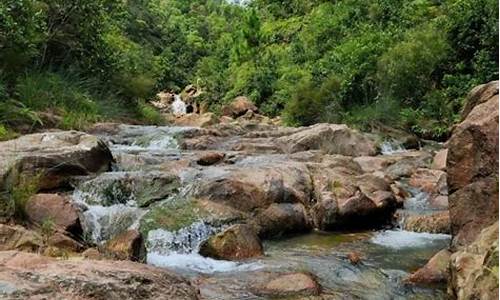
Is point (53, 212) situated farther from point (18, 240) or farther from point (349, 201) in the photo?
point (349, 201)

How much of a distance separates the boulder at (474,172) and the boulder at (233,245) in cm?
229

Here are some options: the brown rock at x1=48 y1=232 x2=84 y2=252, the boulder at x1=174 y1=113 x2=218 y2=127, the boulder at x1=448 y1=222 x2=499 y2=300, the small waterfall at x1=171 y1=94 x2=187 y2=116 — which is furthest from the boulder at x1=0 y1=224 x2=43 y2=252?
the small waterfall at x1=171 y1=94 x2=187 y2=116

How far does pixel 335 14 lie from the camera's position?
26500 millimetres

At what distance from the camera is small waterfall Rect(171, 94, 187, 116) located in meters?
35.2

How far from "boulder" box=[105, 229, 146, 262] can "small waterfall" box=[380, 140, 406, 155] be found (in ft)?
32.4

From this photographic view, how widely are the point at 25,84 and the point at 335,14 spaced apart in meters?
16.7

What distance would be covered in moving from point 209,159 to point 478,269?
7.16 meters

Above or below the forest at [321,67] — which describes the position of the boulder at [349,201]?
below

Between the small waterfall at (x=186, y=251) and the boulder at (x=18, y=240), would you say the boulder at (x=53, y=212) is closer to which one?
the small waterfall at (x=186, y=251)

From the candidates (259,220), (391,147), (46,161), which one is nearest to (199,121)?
(391,147)

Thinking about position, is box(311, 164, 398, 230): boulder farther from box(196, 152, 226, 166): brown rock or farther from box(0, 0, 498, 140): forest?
box(0, 0, 498, 140): forest

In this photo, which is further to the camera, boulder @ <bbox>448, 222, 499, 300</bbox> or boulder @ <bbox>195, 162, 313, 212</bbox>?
→ boulder @ <bbox>195, 162, 313, 212</bbox>

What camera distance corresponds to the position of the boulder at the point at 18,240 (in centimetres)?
495

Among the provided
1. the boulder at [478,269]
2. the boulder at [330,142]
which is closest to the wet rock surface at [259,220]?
the boulder at [478,269]
